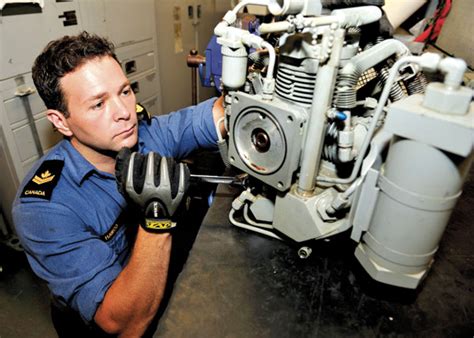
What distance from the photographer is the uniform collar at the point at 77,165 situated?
0.93 meters

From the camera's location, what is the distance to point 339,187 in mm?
740

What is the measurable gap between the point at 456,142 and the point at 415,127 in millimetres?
58

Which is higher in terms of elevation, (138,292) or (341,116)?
(341,116)

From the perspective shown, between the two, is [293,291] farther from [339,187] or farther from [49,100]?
[49,100]

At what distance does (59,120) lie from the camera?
100cm

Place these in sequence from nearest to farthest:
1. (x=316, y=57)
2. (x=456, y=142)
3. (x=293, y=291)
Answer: (x=456, y=142) → (x=316, y=57) → (x=293, y=291)

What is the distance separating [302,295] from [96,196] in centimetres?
66

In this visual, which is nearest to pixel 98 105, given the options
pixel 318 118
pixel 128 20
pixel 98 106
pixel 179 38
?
pixel 98 106

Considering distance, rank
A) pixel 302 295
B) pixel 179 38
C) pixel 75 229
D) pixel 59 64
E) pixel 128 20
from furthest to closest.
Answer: pixel 179 38 → pixel 128 20 → pixel 59 64 → pixel 75 229 → pixel 302 295

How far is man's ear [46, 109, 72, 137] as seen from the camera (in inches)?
38.7

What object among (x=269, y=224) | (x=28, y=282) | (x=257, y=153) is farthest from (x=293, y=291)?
(x=28, y=282)

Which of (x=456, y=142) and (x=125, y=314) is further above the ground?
(x=456, y=142)

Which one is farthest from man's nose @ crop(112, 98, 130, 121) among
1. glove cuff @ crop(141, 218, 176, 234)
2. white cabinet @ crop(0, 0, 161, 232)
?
white cabinet @ crop(0, 0, 161, 232)

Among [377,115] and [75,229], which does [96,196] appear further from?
[377,115]
